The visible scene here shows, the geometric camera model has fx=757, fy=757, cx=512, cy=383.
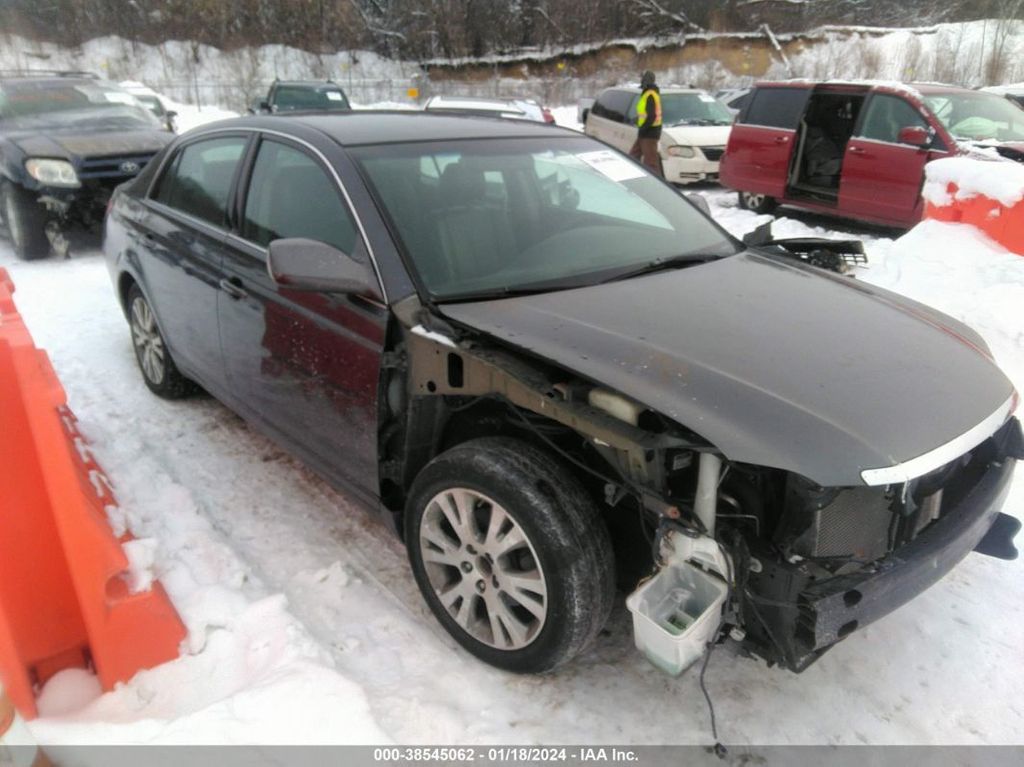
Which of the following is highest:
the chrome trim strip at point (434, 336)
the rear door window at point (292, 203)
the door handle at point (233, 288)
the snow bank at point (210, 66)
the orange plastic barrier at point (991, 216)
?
the snow bank at point (210, 66)

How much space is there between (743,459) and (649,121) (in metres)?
9.97

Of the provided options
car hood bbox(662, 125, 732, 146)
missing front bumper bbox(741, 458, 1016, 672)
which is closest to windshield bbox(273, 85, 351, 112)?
car hood bbox(662, 125, 732, 146)

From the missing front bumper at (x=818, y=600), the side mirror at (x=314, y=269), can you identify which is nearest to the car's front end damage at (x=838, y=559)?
the missing front bumper at (x=818, y=600)

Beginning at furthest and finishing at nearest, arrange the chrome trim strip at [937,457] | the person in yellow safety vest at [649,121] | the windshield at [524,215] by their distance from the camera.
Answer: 1. the person in yellow safety vest at [649,121]
2. the windshield at [524,215]
3. the chrome trim strip at [937,457]

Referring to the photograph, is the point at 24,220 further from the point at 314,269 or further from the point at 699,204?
the point at 699,204

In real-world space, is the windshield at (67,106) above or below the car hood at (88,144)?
above

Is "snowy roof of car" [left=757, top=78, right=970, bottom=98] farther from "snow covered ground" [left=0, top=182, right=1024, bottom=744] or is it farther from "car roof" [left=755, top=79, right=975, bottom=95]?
"snow covered ground" [left=0, top=182, right=1024, bottom=744]

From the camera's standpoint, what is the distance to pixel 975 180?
19.1 ft

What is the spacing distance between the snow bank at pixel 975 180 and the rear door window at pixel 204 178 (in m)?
5.28

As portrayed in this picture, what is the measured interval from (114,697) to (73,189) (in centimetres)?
701

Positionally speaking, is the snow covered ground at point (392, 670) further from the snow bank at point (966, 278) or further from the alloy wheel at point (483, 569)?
the snow bank at point (966, 278)

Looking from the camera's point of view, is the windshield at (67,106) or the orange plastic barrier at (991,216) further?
the windshield at (67,106)

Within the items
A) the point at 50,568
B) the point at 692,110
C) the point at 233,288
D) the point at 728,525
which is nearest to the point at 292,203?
the point at 233,288

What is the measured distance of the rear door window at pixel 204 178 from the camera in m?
3.56
